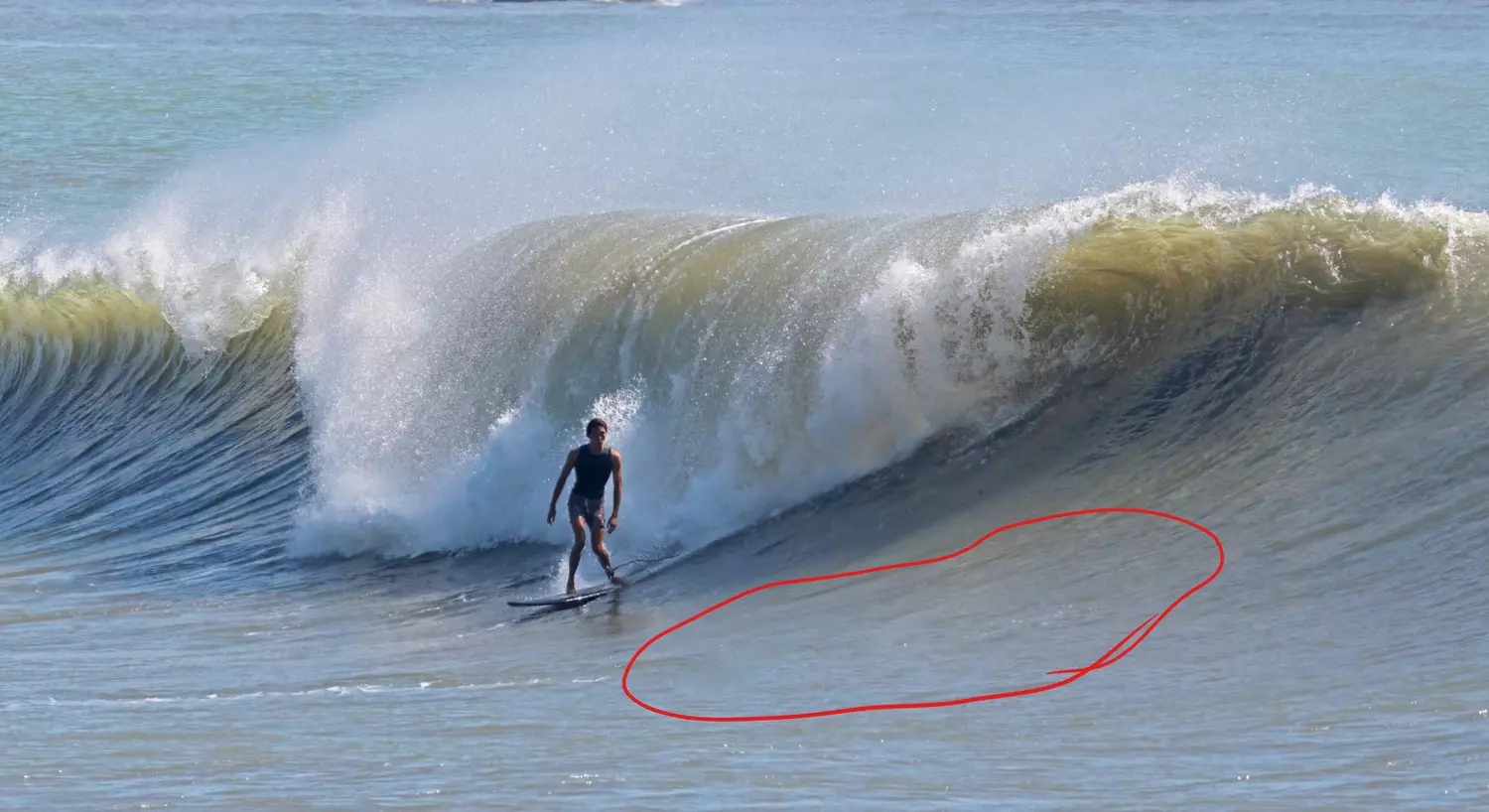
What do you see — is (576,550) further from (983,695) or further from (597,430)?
(983,695)

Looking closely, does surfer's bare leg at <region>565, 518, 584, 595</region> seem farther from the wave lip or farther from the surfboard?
the wave lip

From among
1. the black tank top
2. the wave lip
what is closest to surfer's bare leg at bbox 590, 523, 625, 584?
the black tank top

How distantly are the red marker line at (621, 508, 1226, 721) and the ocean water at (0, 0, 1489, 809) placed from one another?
78mm

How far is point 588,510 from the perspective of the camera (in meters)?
10.4

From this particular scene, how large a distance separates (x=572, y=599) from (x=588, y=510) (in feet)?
1.74

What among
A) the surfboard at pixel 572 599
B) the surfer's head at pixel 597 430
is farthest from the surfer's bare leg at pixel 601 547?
the surfer's head at pixel 597 430

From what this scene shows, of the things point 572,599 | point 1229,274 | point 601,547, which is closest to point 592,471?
point 601,547

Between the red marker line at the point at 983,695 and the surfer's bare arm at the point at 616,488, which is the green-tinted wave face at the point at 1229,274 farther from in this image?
the surfer's bare arm at the point at 616,488

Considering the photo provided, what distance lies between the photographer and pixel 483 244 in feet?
50.4

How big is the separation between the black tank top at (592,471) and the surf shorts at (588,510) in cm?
3

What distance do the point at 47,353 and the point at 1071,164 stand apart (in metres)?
12.7

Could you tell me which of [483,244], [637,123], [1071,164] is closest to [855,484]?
[483,244]

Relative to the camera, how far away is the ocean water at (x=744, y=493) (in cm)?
708

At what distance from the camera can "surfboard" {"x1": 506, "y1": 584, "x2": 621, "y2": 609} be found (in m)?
10.2
